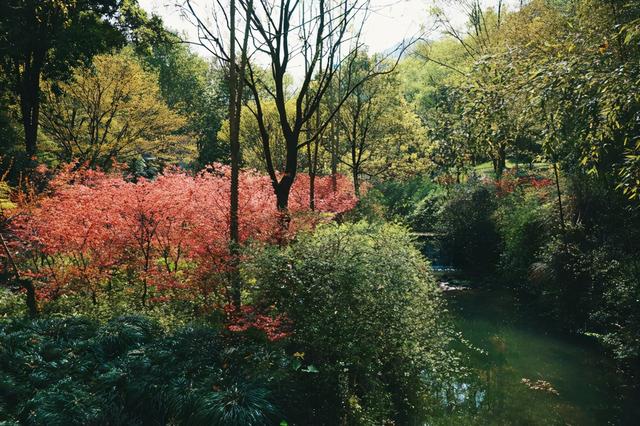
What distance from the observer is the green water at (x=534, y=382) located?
305 inches

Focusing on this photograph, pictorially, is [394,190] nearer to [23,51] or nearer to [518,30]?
[518,30]

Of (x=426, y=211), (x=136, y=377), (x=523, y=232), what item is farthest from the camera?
(x=426, y=211)

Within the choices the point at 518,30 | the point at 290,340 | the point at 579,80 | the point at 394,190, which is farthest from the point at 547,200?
the point at 394,190

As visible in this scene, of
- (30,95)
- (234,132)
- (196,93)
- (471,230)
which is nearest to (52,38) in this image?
(30,95)

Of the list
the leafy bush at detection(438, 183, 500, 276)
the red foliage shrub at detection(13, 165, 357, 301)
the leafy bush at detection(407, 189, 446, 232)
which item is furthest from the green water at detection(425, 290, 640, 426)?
the leafy bush at detection(407, 189, 446, 232)

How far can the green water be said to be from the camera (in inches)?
305

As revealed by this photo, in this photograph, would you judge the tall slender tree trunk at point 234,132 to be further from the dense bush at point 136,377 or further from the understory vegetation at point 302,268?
the dense bush at point 136,377

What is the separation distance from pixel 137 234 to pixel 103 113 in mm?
12338

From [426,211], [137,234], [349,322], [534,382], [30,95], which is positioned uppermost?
[30,95]

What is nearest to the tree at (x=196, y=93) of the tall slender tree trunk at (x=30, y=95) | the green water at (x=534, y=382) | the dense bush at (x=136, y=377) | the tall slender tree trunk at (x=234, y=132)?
the tall slender tree trunk at (x=30, y=95)

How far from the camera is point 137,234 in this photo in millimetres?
9641

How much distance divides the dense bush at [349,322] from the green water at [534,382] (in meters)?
1.06

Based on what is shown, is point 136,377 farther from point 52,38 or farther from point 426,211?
point 426,211

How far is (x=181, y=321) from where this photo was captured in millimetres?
8047
